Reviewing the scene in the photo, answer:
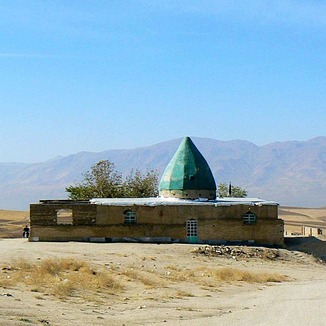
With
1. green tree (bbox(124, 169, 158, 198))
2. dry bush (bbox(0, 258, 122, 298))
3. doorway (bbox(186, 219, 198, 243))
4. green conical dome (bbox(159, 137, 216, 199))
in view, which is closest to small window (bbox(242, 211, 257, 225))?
doorway (bbox(186, 219, 198, 243))

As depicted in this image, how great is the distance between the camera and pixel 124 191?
5928 centimetres

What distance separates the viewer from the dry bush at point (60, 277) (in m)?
23.3

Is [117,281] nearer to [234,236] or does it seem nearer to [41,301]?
[41,301]

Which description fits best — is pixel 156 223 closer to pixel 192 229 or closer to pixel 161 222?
pixel 161 222

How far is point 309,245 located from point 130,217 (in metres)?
11.4

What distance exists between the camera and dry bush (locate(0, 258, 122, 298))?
23328 millimetres

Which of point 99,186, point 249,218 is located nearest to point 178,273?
point 249,218

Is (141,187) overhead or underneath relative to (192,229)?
overhead

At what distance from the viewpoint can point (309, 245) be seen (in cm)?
4366

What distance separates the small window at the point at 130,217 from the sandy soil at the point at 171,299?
16.1ft

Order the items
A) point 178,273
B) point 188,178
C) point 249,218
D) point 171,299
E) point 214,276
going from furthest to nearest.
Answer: point 188,178 < point 249,218 < point 178,273 < point 214,276 < point 171,299

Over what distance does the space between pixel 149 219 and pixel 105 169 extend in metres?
19.5

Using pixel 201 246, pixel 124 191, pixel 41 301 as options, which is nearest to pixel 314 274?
pixel 201 246

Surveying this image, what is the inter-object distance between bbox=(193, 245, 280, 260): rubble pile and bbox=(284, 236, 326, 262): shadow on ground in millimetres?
3127
